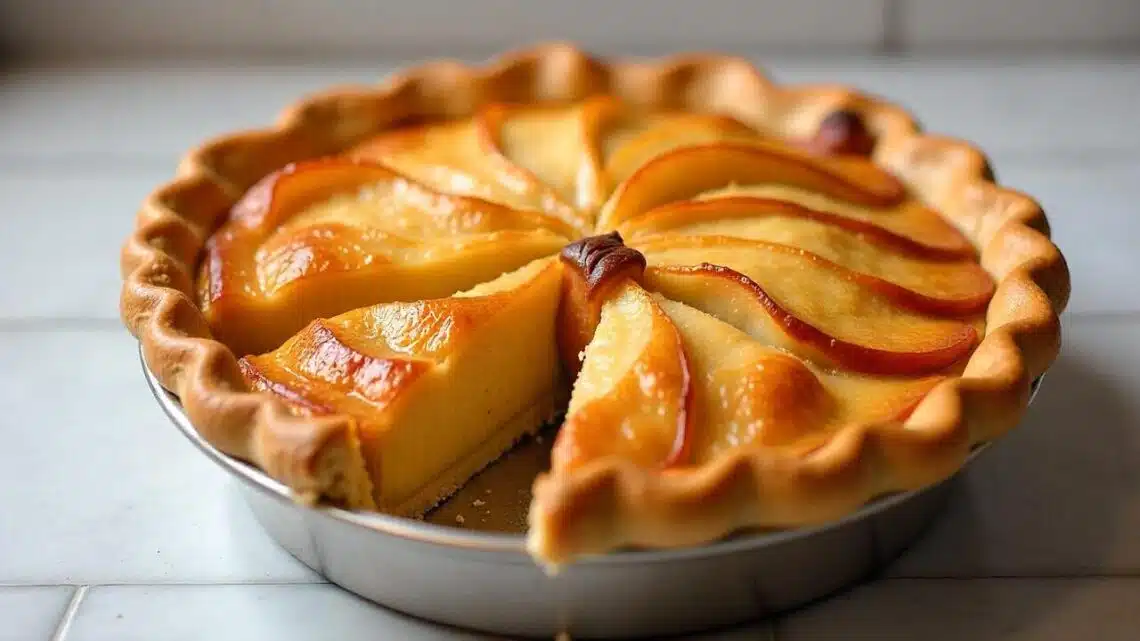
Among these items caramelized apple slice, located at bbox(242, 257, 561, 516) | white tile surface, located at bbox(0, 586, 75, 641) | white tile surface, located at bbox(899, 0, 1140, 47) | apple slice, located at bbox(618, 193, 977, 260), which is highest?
white tile surface, located at bbox(899, 0, 1140, 47)

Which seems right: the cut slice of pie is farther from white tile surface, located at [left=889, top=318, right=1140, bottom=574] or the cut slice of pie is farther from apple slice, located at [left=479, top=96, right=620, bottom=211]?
apple slice, located at [left=479, top=96, right=620, bottom=211]

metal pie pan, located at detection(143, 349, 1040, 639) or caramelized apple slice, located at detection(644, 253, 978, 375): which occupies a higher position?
caramelized apple slice, located at detection(644, 253, 978, 375)

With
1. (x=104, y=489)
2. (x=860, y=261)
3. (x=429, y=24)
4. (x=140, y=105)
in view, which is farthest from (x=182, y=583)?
(x=429, y=24)

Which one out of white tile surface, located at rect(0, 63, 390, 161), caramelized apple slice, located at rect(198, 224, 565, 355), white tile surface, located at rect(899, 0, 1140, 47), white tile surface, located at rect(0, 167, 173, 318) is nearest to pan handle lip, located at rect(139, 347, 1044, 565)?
caramelized apple slice, located at rect(198, 224, 565, 355)

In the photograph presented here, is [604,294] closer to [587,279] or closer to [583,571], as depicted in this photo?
[587,279]

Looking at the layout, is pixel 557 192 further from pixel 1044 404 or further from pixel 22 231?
pixel 22 231

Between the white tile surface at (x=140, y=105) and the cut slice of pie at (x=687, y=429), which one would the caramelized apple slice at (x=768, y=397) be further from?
the white tile surface at (x=140, y=105)
